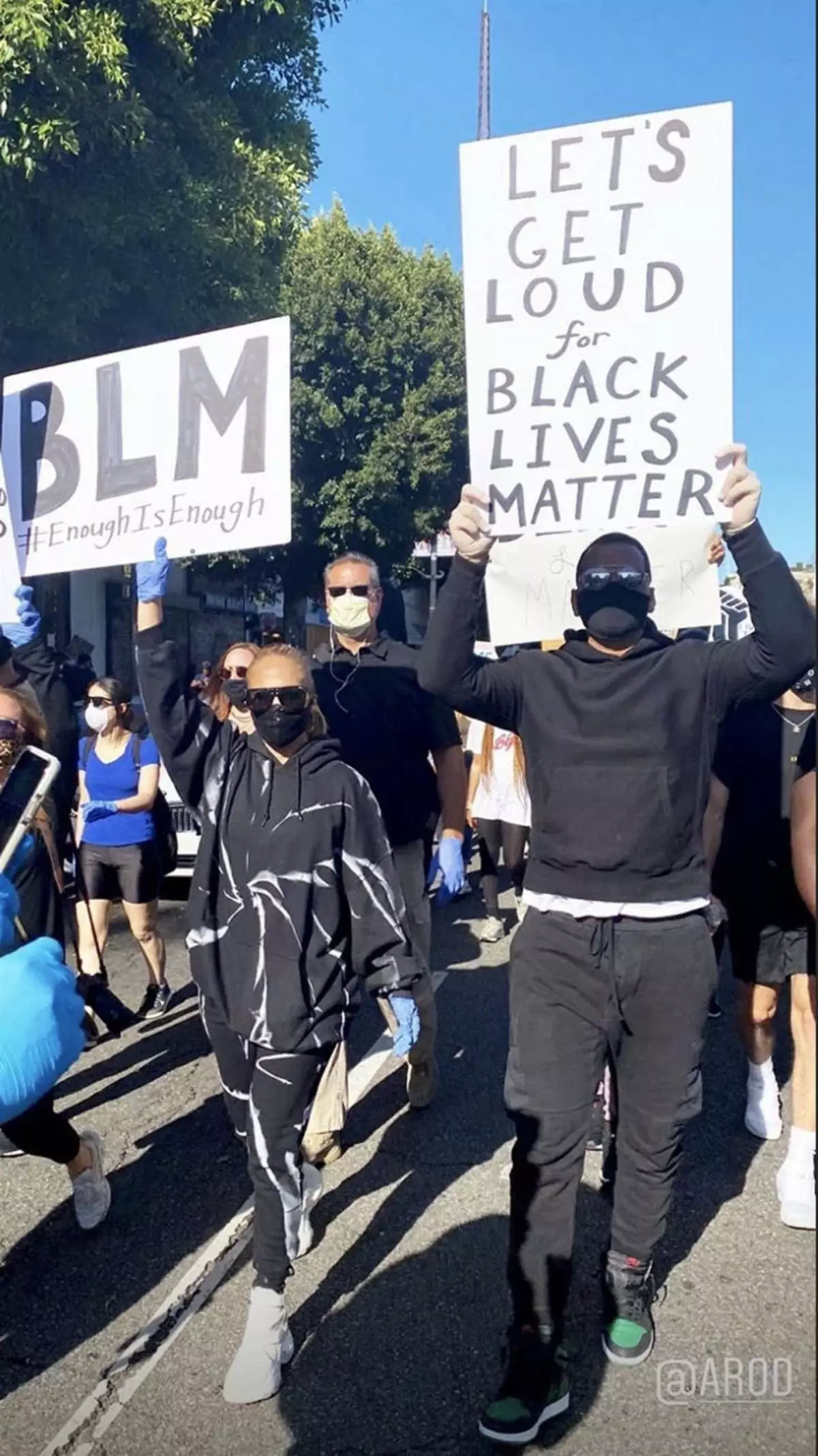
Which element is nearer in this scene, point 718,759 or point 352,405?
point 718,759

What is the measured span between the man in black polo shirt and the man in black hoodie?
149cm

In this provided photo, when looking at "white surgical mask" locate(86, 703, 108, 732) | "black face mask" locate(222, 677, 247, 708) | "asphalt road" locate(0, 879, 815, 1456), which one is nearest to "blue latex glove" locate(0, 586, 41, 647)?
"black face mask" locate(222, 677, 247, 708)

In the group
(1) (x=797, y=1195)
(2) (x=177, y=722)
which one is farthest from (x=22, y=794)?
(1) (x=797, y=1195)

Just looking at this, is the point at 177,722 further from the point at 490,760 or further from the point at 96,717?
the point at 490,760

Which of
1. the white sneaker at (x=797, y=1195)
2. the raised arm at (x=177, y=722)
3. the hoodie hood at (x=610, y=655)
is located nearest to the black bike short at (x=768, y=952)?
Answer: the white sneaker at (x=797, y=1195)

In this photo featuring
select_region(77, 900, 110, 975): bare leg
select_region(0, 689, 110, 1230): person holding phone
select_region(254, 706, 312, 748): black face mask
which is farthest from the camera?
select_region(77, 900, 110, 975): bare leg

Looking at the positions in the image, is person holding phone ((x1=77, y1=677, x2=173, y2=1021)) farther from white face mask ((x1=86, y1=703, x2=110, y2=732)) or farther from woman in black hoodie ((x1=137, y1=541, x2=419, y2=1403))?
woman in black hoodie ((x1=137, y1=541, x2=419, y2=1403))

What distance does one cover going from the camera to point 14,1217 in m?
3.82

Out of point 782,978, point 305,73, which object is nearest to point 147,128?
point 305,73

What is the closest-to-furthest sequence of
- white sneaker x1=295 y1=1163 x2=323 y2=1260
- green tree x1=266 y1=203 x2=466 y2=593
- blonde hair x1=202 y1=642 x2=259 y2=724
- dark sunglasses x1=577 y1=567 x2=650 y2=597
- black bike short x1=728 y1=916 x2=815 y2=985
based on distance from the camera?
dark sunglasses x1=577 y1=567 x2=650 y2=597 → white sneaker x1=295 y1=1163 x2=323 y2=1260 → black bike short x1=728 y1=916 x2=815 y2=985 → blonde hair x1=202 y1=642 x2=259 y2=724 → green tree x1=266 y1=203 x2=466 y2=593

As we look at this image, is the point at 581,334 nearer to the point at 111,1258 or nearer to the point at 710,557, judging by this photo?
the point at 710,557

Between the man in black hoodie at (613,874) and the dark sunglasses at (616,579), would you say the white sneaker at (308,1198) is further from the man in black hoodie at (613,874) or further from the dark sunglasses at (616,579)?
the dark sunglasses at (616,579)

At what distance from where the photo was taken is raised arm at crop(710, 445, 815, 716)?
2.72 m

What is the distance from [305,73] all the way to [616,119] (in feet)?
40.9
